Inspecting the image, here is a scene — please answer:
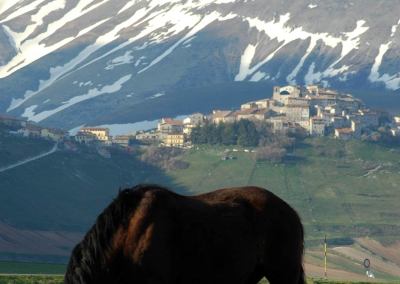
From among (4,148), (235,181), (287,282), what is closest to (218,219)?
(287,282)

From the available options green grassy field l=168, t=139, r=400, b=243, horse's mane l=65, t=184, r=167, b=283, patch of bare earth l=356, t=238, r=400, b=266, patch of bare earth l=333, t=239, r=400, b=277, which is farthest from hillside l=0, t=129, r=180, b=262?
horse's mane l=65, t=184, r=167, b=283

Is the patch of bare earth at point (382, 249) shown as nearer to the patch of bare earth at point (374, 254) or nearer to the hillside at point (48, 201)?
the patch of bare earth at point (374, 254)

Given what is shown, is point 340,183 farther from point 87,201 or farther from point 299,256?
point 299,256

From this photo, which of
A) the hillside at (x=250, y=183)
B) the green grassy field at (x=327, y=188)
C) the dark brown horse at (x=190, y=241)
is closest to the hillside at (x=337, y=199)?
the green grassy field at (x=327, y=188)

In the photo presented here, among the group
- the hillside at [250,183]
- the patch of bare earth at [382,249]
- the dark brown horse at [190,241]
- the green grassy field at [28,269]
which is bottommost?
the patch of bare earth at [382,249]

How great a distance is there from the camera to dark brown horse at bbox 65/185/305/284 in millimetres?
14250

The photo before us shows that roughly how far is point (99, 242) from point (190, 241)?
43.2 inches

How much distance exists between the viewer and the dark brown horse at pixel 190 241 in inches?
561

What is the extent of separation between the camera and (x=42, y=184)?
17962cm

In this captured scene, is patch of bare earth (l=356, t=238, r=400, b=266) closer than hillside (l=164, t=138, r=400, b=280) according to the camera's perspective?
No

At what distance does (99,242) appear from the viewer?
1428cm

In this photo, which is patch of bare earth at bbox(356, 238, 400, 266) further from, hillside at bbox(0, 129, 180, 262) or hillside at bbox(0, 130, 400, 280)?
hillside at bbox(0, 129, 180, 262)

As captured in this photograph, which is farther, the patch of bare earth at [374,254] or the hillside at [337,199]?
the hillside at [337,199]

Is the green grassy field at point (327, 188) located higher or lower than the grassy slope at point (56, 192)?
lower
